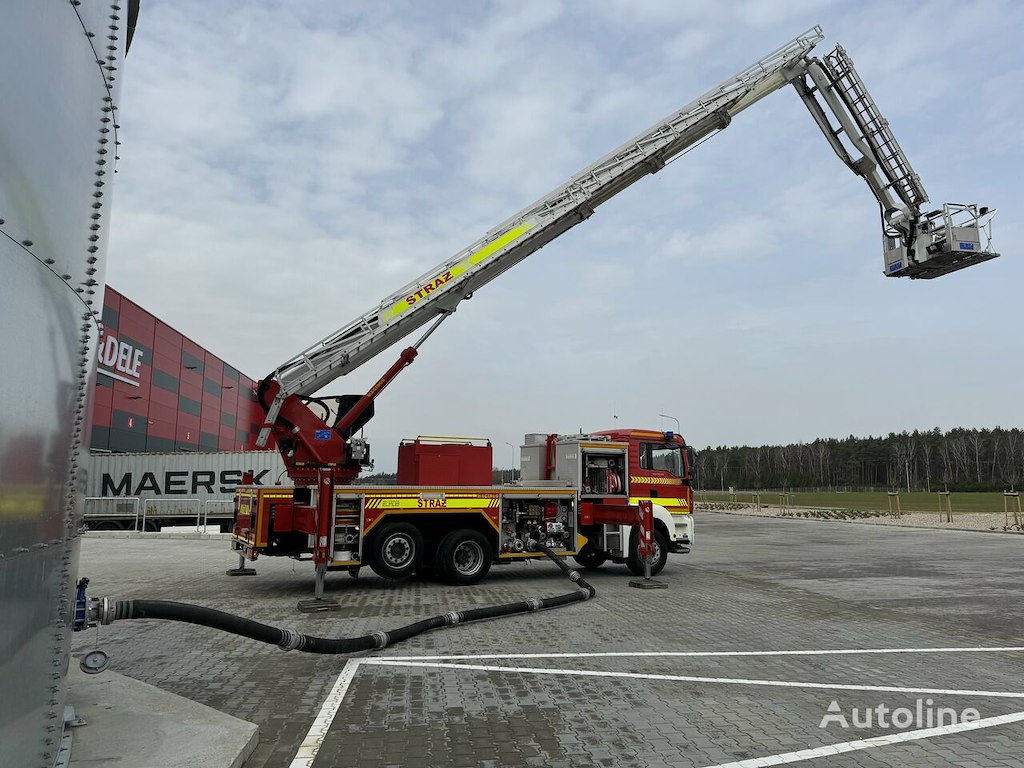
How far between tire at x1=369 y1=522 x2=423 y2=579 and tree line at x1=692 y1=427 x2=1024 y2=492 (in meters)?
90.3

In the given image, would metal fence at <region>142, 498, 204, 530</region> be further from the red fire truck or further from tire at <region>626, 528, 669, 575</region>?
tire at <region>626, 528, 669, 575</region>

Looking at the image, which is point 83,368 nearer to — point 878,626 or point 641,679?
point 641,679

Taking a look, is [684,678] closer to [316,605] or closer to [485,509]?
[316,605]

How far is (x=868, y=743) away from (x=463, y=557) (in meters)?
8.04

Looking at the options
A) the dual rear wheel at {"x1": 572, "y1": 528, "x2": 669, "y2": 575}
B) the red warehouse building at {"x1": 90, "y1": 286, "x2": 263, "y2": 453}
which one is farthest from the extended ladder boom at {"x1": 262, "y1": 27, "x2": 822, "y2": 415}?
the red warehouse building at {"x1": 90, "y1": 286, "x2": 263, "y2": 453}

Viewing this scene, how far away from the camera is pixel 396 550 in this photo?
11469 millimetres

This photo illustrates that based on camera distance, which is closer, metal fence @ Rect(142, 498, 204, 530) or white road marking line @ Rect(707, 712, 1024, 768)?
white road marking line @ Rect(707, 712, 1024, 768)

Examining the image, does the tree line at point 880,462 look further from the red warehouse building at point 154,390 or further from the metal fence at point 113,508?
the metal fence at point 113,508

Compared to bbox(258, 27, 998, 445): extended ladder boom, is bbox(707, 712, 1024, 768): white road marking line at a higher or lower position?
lower

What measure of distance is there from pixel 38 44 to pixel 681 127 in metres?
12.6

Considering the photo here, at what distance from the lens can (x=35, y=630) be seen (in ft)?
10.0

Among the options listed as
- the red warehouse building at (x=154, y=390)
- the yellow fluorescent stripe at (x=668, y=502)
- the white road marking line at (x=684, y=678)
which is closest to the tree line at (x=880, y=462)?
the red warehouse building at (x=154, y=390)

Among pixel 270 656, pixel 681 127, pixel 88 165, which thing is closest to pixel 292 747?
pixel 270 656

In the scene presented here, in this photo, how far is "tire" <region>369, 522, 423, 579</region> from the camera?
37.0ft
